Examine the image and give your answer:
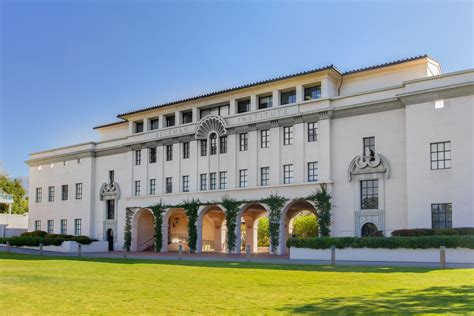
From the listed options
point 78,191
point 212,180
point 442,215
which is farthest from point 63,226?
point 442,215

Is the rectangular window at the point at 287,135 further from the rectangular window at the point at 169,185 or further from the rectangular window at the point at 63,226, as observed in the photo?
the rectangular window at the point at 63,226

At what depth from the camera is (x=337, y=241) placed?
3055 centimetres

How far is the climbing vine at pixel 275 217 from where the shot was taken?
38344 millimetres

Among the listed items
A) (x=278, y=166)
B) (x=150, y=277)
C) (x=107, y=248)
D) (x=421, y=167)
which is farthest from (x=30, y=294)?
(x=107, y=248)

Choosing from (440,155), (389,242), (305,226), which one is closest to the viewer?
(389,242)

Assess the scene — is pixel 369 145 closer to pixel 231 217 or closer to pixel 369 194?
pixel 369 194

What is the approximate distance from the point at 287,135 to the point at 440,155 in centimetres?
1151

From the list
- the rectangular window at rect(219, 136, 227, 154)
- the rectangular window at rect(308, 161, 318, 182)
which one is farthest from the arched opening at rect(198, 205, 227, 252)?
the rectangular window at rect(308, 161, 318, 182)

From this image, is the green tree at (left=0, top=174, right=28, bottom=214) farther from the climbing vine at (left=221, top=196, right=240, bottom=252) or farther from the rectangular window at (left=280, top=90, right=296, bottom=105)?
the rectangular window at (left=280, top=90, right=296, bottom=105)

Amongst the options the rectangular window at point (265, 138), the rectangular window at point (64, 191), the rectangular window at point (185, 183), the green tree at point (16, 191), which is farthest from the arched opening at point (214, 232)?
the green tree at point (16, 191)

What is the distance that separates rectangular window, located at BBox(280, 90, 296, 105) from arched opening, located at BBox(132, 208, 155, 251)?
16561 mm

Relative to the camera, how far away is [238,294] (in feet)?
45.5

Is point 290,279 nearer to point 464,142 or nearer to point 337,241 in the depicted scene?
point 337,241

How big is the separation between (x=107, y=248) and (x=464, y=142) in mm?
32499
